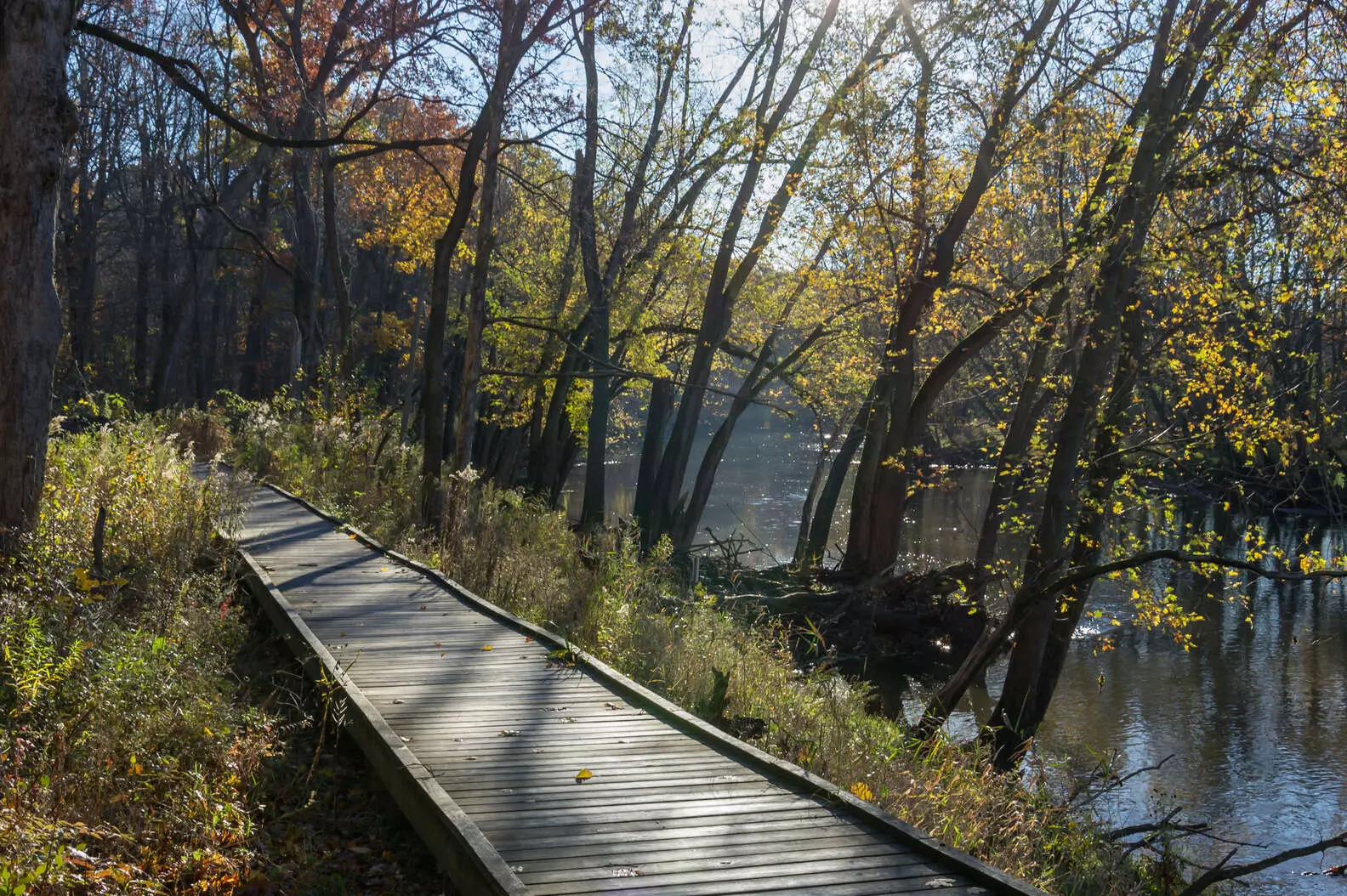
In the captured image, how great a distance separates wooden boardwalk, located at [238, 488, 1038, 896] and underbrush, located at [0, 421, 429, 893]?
0.44m

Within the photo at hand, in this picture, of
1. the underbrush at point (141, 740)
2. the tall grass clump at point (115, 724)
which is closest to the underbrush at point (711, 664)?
the underbrush at point (141, 740)

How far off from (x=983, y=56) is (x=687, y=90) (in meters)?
6.70

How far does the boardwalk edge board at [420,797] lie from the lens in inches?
165

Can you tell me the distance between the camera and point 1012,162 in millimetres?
14477

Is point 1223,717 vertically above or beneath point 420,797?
beneath

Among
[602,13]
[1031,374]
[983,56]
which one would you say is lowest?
[1031,374]

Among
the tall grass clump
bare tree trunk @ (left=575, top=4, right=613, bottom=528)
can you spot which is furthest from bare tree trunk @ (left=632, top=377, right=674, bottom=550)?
the tall grass clump

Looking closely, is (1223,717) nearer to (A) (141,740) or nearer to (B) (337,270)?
(A) (141,740)

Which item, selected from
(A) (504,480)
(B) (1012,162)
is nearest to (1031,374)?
(B) (1012,162)

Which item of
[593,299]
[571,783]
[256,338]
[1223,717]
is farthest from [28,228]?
[256,338]

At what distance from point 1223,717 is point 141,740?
1249 cm

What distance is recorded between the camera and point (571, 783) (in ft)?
17.3

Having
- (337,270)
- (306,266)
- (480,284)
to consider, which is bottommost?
(480,284)

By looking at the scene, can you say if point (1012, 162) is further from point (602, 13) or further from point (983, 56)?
point (602, 13)
